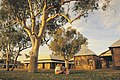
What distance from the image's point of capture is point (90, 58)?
2314 inches

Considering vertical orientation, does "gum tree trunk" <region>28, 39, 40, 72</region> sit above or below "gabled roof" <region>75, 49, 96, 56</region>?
below

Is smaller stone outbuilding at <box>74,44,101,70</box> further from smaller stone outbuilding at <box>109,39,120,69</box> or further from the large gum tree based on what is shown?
the large gum tree

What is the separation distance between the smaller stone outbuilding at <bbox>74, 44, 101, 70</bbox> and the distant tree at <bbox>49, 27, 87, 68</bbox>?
3049mm

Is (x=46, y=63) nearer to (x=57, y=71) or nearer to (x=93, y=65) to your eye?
(x=93, y=65)

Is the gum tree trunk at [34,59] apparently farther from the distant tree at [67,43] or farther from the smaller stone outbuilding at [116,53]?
the distant tree at [67,43]

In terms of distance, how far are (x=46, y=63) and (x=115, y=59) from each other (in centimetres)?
3470

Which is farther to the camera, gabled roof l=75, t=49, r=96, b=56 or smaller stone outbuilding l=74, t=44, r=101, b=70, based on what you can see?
gabled roof l=75, t=49, r=96, b=56

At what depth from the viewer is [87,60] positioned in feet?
194

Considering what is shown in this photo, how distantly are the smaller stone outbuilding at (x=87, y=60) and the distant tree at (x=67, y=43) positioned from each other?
3.05 m

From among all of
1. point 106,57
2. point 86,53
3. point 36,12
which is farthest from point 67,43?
point 36,12

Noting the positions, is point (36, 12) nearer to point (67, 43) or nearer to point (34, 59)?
point (34, 59)

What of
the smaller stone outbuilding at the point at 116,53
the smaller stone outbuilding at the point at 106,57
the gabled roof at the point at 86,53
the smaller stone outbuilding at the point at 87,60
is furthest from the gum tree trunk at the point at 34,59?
the gabled roof at the point at 86,53

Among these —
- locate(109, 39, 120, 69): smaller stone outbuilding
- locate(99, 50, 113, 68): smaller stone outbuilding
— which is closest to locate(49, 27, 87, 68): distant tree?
locate(99, 50, 113, 68): smaller stone outbuilding

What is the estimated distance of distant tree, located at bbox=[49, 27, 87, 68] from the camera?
2453 inches
